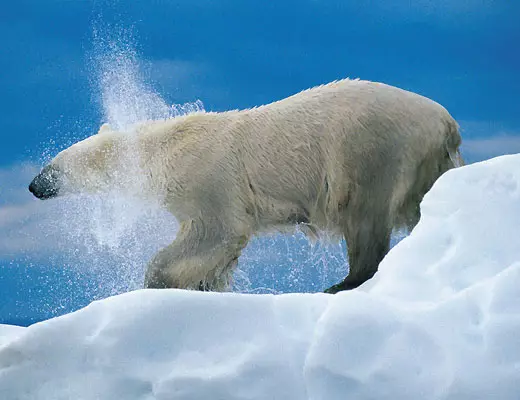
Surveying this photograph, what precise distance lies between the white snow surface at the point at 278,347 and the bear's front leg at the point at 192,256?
10.1 feet

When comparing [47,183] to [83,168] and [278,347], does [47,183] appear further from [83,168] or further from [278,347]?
[278,347]

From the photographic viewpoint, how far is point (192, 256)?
663cm

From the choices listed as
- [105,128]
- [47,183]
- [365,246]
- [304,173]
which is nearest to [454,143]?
[365,246]

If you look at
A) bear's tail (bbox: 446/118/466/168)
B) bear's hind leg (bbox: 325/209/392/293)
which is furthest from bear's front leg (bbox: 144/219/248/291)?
bear's tail (bbox: 446/118/466/168)

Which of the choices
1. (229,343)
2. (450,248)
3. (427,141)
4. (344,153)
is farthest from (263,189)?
(229,343)

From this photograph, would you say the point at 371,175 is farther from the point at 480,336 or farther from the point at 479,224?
the point at 480,336

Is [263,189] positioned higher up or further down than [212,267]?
higher up

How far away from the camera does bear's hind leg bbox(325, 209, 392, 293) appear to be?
6.48m

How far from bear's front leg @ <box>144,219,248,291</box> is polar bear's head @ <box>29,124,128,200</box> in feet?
3.52

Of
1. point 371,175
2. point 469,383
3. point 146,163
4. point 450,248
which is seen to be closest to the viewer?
point 469,383

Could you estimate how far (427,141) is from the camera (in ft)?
21.4

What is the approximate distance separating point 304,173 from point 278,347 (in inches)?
136

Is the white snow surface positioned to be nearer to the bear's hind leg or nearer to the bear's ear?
the bear's hind leg

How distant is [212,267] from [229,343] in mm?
3340
